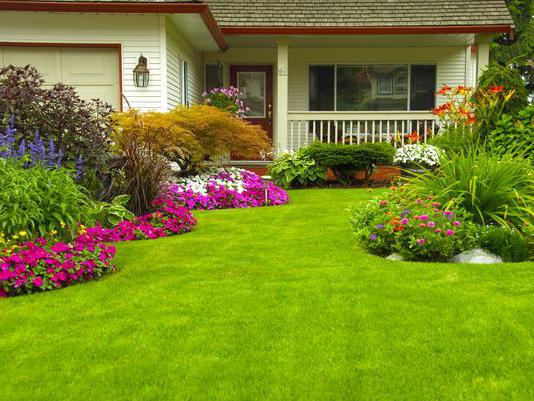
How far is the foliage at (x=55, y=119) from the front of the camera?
7035mm

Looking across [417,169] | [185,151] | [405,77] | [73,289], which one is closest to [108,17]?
[185,151]

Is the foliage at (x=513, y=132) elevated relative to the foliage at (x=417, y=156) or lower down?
elevated

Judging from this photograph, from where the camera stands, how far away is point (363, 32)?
1421 centimetres

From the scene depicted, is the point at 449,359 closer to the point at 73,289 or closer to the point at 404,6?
the point at 73,289

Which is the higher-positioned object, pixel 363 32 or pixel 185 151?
pixel 363 32

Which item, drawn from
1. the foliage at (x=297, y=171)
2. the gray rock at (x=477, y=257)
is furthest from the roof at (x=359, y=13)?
the gray rock at (x=477, y=257)

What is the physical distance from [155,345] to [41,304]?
1.30 metres

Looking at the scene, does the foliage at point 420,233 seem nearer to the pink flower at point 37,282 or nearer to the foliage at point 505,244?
the foliage at point 505,244

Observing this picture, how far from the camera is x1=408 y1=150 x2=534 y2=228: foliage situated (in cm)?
600

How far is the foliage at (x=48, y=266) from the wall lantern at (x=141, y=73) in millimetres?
7527

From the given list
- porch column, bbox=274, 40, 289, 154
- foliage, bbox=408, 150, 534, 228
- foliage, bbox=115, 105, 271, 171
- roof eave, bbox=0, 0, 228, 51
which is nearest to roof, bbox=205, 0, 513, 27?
porch column, bbox=274, 40, 289, 154

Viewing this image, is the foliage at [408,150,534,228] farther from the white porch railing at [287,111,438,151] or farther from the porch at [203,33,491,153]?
the porch at [203,33,491,153]

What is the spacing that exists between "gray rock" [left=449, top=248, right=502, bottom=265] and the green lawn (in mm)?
260

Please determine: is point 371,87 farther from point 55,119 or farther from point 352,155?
point 55,119
